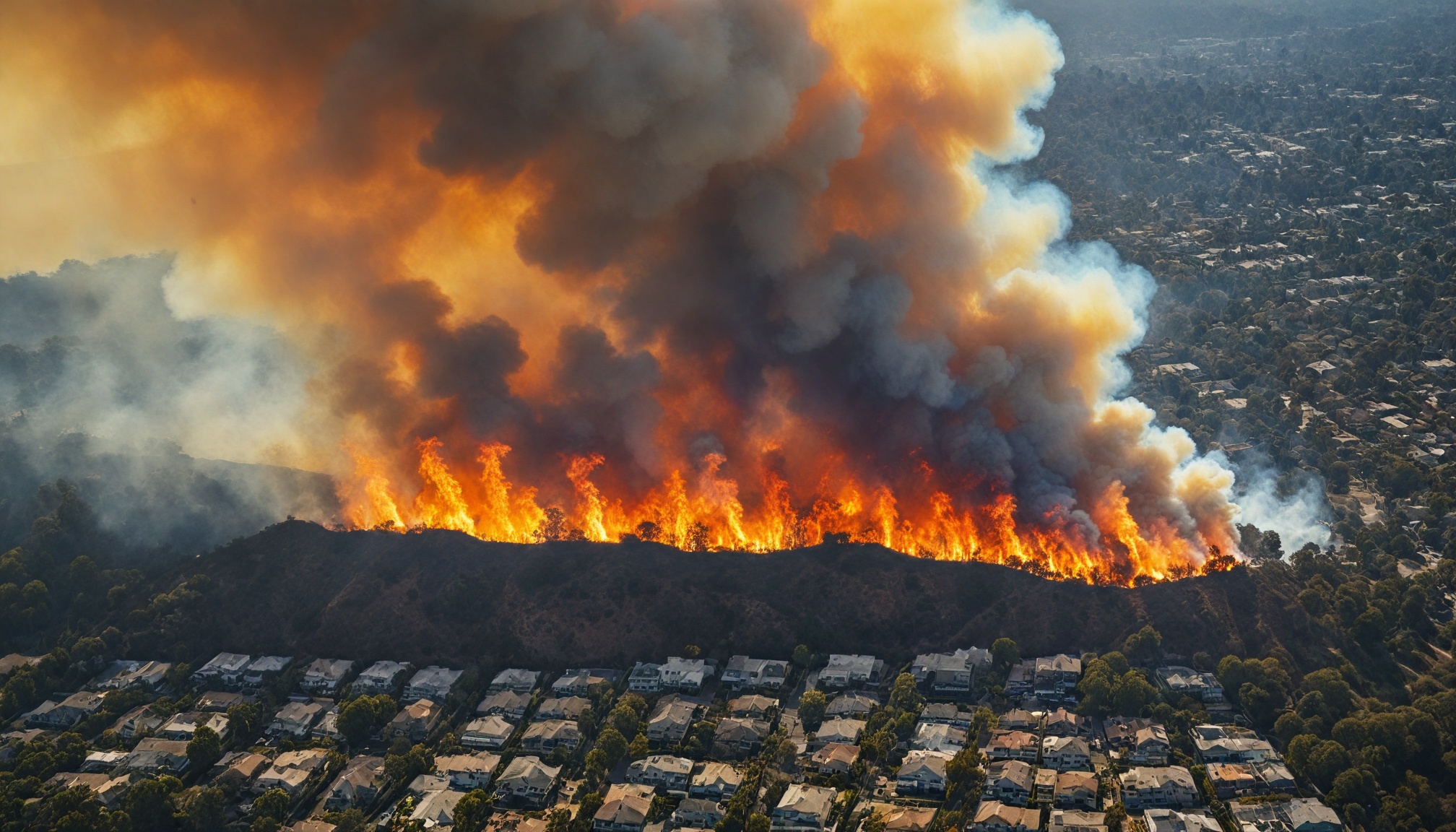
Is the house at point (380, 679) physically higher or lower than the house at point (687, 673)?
lower

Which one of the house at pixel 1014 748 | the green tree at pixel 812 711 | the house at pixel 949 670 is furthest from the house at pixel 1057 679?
the green tree at pixel 812 711

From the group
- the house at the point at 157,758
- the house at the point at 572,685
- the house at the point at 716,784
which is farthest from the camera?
the house at the point at 572,685

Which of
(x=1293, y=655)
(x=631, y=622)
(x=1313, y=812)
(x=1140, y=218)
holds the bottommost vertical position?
(x=1313, y=812)

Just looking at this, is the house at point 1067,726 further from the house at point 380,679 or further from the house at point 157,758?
the house at point 157,758

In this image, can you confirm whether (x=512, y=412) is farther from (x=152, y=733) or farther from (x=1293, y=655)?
(x=1293, y=655)

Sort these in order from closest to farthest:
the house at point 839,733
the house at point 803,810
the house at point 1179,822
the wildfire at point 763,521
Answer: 1. the house at point 1179,822
2. the house at point 803,810
3. the house at point 839,733
4. the wildfire at point 763,521

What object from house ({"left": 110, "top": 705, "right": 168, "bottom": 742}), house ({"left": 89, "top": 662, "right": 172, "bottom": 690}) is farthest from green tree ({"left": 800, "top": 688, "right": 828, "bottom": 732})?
house ({"left": 89, "top": 662, "right": 172, "bottom": 690})

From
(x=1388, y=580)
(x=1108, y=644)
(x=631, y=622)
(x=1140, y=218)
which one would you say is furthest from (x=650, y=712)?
(x=1140, y=218)

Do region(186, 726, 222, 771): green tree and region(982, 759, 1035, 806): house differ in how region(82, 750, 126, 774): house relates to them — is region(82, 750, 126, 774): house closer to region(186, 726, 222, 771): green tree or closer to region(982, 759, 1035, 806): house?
region(186, 726, 222, 771): green tree
